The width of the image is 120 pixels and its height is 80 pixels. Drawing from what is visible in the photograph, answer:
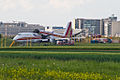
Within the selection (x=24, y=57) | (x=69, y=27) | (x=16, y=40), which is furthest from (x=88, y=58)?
(x=69, y=27)

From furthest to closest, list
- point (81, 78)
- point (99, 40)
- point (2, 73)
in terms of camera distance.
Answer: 1. point (99, 40)
2. point (2, 73)
3. point (81, 78)

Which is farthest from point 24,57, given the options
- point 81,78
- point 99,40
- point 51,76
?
point 99,40

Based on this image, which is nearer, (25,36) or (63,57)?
(63,57)

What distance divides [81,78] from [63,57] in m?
8.31

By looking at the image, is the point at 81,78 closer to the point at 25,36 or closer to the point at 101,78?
the point at 101,78

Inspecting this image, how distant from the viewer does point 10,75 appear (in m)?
10.7

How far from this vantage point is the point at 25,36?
5431cm

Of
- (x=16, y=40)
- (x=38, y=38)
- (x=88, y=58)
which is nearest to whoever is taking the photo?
(x=88, y=58)

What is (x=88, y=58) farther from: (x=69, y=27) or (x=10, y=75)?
(x=69, y=27)

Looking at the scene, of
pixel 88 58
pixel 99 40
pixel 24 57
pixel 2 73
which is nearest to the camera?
pixel 2 73

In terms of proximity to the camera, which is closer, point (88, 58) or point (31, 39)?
point (88, 58)

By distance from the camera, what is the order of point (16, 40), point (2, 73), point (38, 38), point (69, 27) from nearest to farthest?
point (2, 73) → point (16, 40) → point (38, 38) → point (69, 27)

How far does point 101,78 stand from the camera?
977 centimetres

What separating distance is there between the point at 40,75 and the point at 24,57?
8.55 meters
